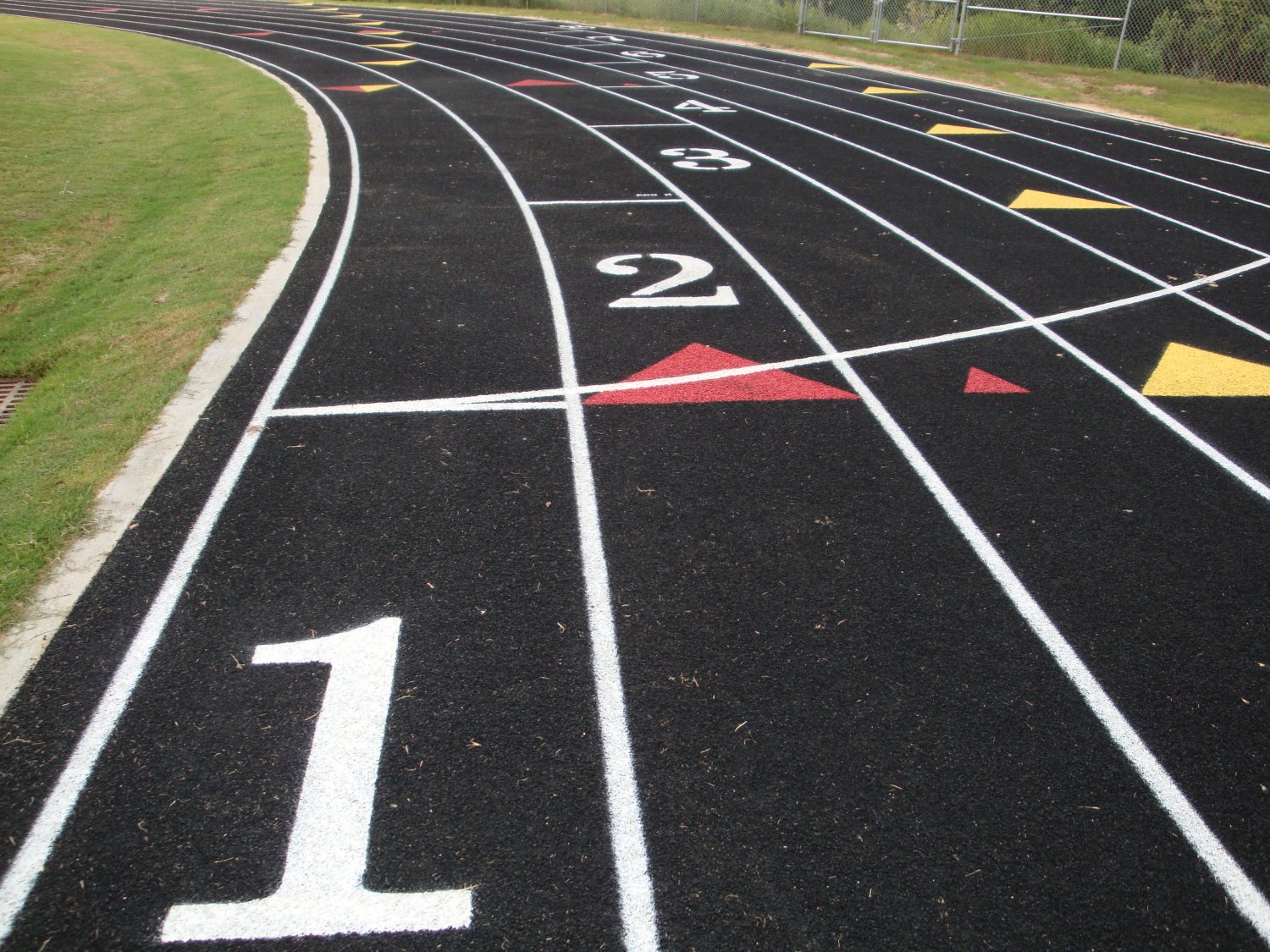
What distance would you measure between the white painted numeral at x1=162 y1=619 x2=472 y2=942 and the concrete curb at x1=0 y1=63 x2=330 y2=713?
1.00 m

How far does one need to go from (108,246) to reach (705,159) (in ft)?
23.3

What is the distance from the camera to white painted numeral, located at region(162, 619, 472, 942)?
284cm

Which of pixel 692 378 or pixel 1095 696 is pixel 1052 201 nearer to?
pixel 692 378

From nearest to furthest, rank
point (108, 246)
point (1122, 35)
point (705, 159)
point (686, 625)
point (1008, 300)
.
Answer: point (686, 625), point (1008, 300), point (108, 246), point (705, 159), point (1122, 35)

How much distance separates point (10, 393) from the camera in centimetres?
662

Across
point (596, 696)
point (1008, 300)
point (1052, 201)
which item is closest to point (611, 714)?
point (596, 696)

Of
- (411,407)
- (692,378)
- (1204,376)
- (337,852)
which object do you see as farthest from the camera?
(1204,376)

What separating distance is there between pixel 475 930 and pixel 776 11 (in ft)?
90.9

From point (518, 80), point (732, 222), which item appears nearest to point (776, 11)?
point (518, 80)

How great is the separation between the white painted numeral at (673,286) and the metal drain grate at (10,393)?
4.42 m

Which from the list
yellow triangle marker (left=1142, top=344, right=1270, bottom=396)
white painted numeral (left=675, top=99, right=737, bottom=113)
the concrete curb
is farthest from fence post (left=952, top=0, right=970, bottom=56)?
the concrete curb

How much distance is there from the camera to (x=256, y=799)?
10.7 ft

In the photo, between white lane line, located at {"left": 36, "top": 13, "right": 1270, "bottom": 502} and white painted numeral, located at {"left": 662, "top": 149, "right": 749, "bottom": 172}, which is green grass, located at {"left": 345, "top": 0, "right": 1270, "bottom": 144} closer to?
white lane line, located at {"left": 36, "top": 13, "right": 1270, "bottom": 502}

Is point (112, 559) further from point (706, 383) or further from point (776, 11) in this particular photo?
point (776, 11)
